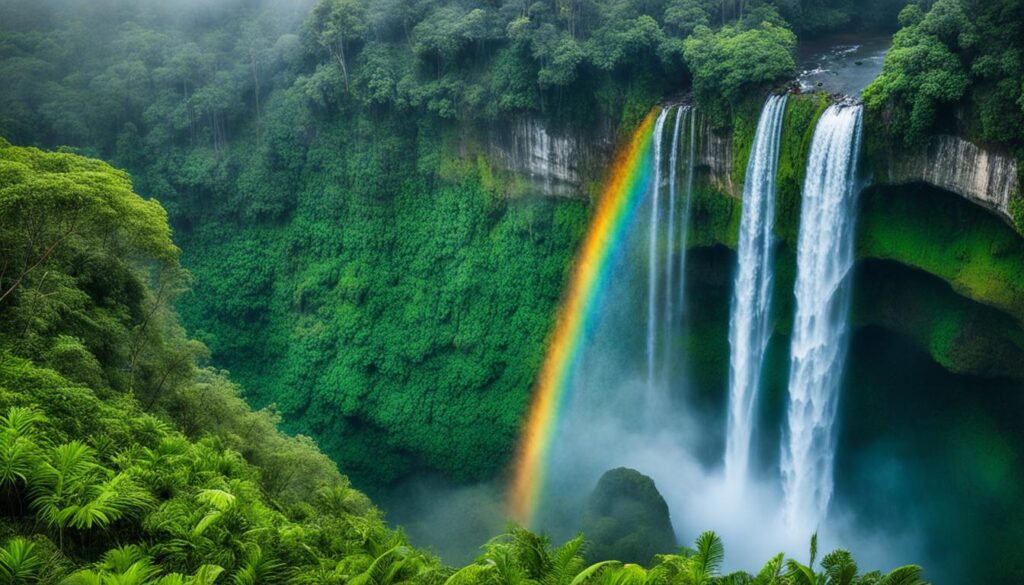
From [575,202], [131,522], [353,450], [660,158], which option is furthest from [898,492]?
[131,522]

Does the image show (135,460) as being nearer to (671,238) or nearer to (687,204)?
(687,204)

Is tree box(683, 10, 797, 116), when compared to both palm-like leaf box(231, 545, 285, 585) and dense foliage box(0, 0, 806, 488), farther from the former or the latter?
palm-like leaf box(231, 545, 285, 585)

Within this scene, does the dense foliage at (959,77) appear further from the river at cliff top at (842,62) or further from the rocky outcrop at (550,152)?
the rocky outcrop at (550,152)

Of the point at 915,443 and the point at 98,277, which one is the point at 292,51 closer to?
the point at 98,277

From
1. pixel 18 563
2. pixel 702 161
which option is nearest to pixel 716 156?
pixel 702 161

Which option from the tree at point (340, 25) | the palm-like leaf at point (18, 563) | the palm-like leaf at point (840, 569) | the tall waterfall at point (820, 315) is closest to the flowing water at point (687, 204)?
the tall waterfall at point (820, 315)

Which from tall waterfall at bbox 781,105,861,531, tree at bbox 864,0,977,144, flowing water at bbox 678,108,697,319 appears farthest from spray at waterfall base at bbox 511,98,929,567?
tree at bbox 864,0,977,144
